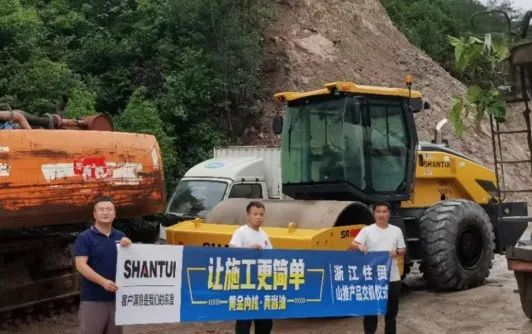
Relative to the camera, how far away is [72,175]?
797 centimetres

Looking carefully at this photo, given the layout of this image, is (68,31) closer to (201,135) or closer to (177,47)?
(177,47)

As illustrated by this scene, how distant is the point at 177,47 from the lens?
2177 centimetres

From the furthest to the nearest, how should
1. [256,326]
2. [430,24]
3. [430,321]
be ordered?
[430,24] < [430,321] < [256,326]

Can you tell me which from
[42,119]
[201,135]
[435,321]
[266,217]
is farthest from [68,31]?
[435,321]

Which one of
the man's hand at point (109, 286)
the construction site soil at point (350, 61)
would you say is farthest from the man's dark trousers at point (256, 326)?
the construction site soil at point (350, 61)

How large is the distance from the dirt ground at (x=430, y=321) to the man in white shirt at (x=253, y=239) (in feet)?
5.26

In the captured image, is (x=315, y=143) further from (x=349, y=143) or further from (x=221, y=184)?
(x=221, y=184)

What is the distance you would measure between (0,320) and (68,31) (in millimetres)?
15949

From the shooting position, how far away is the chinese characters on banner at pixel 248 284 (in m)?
5.62

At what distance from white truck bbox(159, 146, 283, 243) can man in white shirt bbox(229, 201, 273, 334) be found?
→ 6.21m

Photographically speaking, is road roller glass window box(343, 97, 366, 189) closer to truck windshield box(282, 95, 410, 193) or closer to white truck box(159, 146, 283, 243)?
truck windshield box(282, 95, 410, 193)

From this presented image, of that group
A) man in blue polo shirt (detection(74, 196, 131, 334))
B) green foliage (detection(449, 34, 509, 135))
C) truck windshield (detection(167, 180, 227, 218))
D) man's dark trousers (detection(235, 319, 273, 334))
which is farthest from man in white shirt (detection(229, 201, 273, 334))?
truck windshield (detection(167, 180, 227, 218))

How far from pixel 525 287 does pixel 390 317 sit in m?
1.81

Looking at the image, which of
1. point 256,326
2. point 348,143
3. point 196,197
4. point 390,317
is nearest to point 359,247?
point 390,317
